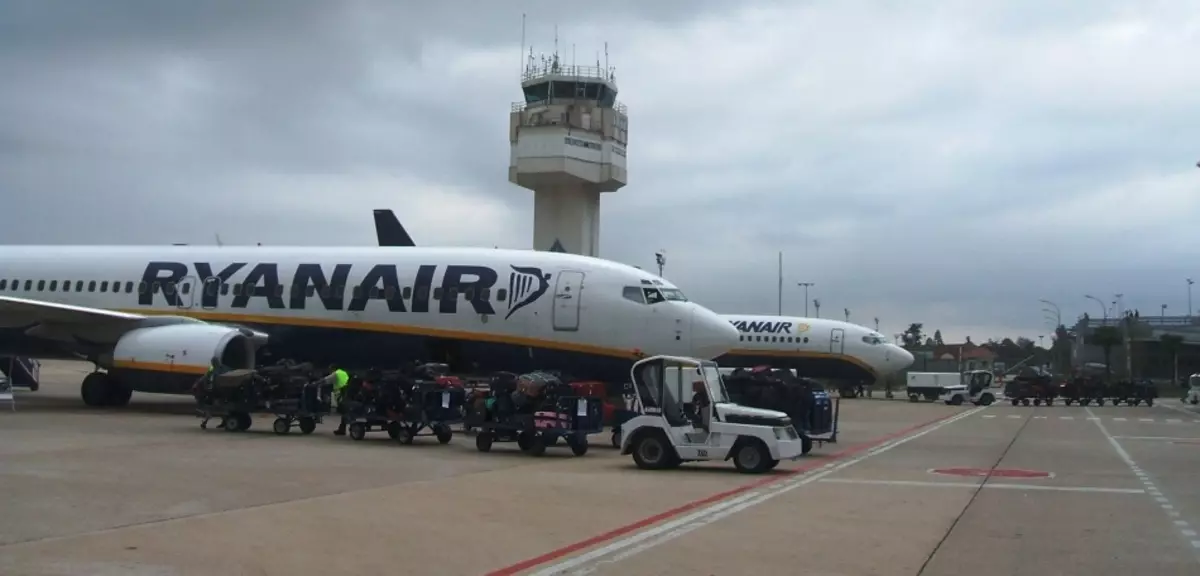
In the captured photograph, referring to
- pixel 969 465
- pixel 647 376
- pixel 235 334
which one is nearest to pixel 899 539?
pixel 647 376

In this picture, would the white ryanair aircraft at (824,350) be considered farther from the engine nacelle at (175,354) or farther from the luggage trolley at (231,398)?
the luggage trolley at (231,398)

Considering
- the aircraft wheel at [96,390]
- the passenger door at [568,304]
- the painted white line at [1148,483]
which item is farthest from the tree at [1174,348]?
the aircraft wheel at [96,390]

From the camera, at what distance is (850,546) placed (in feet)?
33.5

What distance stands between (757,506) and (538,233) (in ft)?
211

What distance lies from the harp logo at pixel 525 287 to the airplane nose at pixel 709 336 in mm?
3391

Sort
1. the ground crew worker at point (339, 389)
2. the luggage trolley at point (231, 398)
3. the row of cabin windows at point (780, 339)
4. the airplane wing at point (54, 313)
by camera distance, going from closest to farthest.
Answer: the ground crew worker at point (339, 389) < the luggage trolley at point (231, 398) < the airplane wing at point (54, 313) < the row of cabin windows at point (780, 339)

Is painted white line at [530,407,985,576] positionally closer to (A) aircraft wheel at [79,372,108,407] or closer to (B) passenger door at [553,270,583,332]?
(B) passenger door at [553,270,583,332]

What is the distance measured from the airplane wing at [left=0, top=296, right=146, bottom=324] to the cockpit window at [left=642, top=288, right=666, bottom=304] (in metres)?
11.8

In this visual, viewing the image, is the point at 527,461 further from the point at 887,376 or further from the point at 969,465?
the point at 887,376

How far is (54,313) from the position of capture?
24.7 meters

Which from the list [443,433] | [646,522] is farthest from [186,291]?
[646,522]

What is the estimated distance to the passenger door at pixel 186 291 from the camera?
89.7 feet

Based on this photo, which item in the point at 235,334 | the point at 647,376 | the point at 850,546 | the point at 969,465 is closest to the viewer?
the point at 850,546

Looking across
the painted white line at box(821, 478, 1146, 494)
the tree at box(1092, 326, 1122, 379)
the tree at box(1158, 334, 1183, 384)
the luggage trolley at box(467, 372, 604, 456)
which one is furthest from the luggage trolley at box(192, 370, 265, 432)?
the tree at box(1158, 334, 1183, 384)
